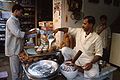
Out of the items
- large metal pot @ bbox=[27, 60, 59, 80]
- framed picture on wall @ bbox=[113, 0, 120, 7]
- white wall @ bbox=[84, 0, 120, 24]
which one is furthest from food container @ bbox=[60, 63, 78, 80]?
framed picture on wall @ bbox=[113, 0, 120, 7]

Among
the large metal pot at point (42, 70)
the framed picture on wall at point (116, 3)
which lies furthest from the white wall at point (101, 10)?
the large metal pot at point (42, 70)

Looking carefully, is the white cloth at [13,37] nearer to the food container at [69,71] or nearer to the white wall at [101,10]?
the food container at [69,71]

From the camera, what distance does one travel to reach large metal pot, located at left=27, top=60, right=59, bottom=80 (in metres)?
2.12

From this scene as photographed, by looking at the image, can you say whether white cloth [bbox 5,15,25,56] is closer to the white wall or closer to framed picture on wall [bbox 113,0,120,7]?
the white wall

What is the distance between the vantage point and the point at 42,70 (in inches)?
87.4

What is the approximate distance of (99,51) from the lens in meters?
2.15

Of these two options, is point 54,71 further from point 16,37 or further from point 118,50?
point 118,50

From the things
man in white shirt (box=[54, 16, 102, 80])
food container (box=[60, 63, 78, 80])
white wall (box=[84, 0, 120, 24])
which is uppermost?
white wall (box=[84, 0, 120, 24])

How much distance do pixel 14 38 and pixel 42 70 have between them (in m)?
0.86

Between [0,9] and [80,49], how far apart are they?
3556mm

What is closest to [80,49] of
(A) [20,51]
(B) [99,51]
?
(B) [99,51]

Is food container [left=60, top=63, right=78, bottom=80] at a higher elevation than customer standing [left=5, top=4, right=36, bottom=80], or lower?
lower

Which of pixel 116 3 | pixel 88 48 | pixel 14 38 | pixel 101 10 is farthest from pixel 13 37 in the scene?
pixel 116 3

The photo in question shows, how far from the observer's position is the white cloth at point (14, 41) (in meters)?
2.60
